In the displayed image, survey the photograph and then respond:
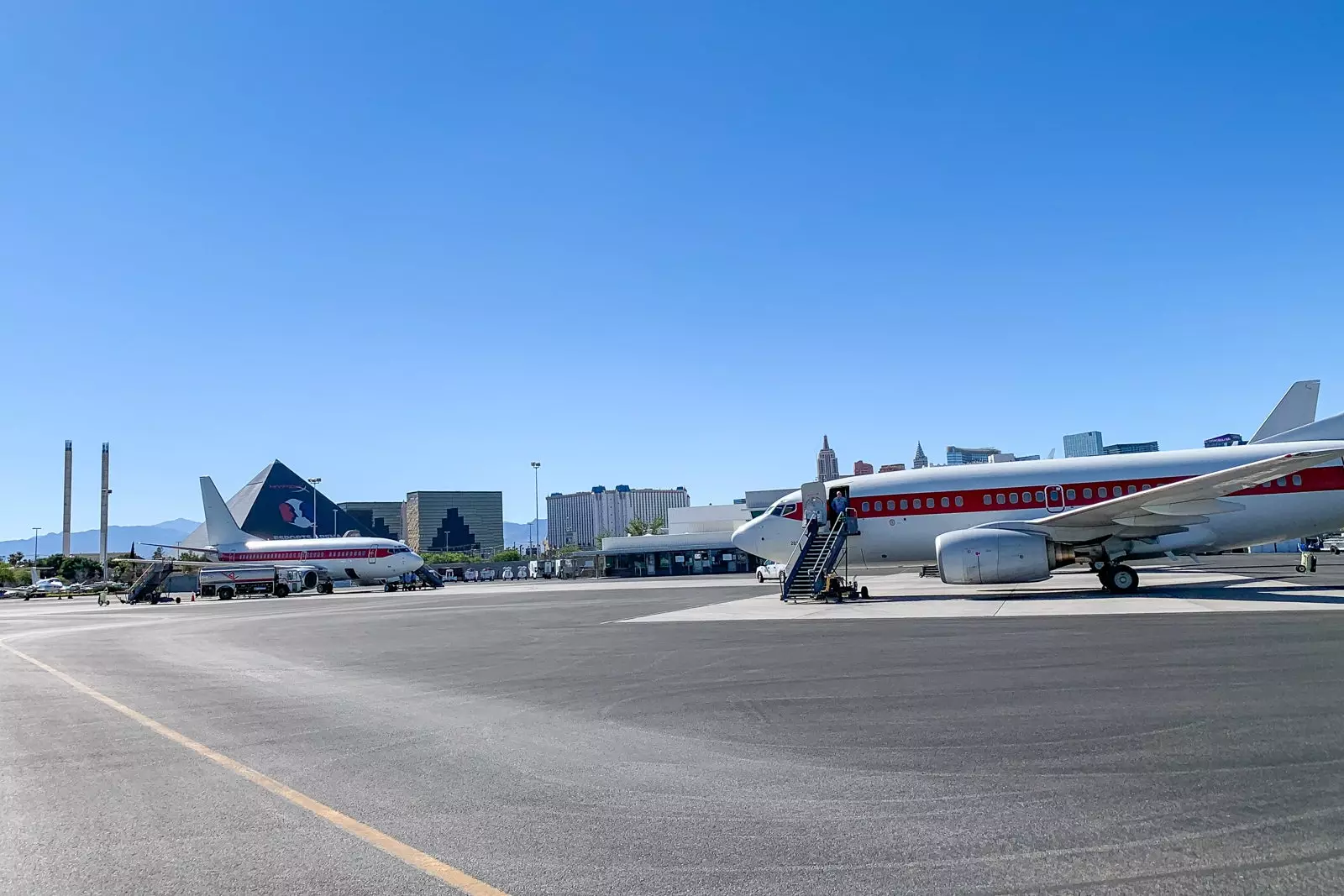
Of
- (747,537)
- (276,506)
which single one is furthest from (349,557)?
(276,506)

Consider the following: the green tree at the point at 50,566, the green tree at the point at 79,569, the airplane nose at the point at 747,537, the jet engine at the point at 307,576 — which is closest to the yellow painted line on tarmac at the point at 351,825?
the airplane nose at the point at 747,537

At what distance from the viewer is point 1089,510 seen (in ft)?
76.9

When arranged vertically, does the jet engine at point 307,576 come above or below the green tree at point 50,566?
below

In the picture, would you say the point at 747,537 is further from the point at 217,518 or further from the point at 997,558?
the point at 217,518

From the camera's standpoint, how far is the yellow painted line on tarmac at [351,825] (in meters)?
4.29

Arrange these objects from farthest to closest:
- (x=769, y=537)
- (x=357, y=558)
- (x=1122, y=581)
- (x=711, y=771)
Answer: (x=357, y=558), (x=769, y=537), (x=1122, y=581), (x=711, y=771)

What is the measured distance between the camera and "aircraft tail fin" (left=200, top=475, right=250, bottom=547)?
80125 mm

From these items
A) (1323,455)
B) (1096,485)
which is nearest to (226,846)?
(1323,455)

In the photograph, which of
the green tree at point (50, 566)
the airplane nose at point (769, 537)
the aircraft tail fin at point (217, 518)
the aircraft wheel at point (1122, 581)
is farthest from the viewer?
the green tree at point (50, 566)

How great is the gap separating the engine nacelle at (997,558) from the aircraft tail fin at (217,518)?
72049 millimetres

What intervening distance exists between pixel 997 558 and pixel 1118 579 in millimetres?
3818

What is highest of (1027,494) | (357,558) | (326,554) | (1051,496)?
(1027,494)

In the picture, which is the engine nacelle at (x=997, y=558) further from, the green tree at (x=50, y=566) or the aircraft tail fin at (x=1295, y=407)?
the green tree at (x=50, y=566)

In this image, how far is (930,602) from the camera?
2467 centimetres
